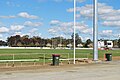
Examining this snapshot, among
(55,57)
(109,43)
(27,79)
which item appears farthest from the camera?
(109,43)

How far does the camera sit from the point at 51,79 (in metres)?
15.5

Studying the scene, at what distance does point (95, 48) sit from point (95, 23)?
2.86m

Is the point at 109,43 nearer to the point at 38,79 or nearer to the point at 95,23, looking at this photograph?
the point at 95,23

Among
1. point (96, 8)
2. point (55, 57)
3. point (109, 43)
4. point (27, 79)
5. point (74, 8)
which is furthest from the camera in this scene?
point (109, 43)

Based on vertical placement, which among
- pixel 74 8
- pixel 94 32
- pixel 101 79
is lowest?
pixel 101 79

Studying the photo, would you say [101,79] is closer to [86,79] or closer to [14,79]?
[86,79]

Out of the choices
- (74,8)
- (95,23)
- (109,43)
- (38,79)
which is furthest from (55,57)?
(109,43)

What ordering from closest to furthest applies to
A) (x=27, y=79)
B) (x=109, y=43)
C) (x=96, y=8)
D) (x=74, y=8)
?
1. (x=27, y=79)
2. (x=74, y=8)
3. (x=96, y=8)
4. (x=109, y=43)

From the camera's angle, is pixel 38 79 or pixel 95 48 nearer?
pixel 38 79

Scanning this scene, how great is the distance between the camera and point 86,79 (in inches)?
614

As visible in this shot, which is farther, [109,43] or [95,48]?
[109,43]

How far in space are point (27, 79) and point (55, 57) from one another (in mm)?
12802

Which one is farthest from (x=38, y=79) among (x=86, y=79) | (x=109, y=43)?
(x=109, y=43)

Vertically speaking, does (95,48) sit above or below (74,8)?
below
